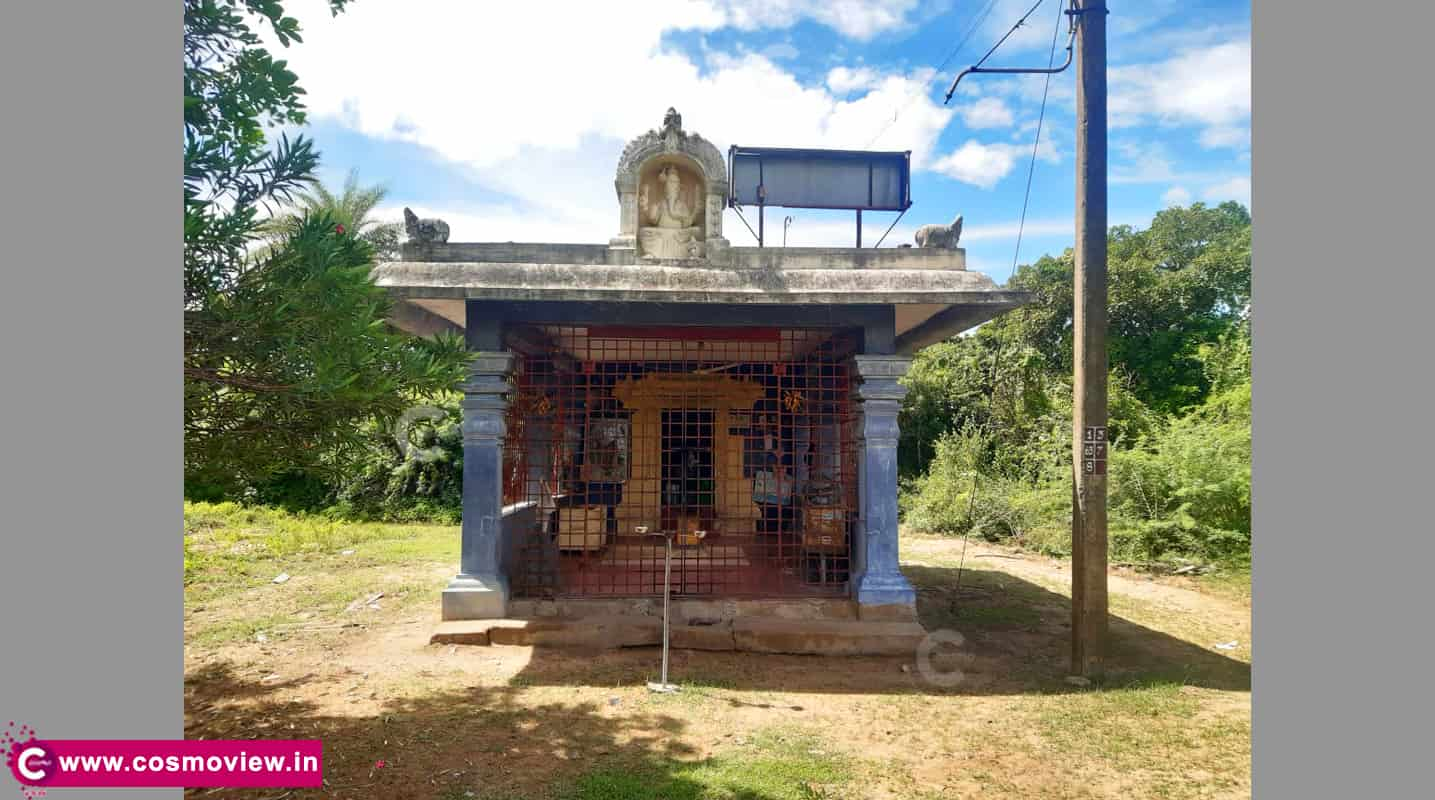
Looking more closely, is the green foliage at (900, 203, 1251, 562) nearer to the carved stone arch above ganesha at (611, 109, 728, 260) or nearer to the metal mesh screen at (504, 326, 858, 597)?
the metal mesh screen at (504, 326, 858, 597)

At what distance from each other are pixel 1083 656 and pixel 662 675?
3.45 meters

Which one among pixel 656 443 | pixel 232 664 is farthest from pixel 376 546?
pixel 232 664

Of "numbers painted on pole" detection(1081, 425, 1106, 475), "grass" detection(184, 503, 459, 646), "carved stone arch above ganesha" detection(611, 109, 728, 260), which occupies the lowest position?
"grass" detection(184, 503, 459, 646)

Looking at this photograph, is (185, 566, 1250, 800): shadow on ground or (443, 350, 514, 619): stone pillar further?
(443, 350, 514, 619): stone pillar

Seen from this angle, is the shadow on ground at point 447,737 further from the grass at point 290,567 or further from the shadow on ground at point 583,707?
the grass at point 290,567

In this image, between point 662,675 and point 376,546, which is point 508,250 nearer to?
point 662,675

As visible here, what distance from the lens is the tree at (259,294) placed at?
3396mm

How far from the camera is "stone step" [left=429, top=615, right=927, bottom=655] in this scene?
668 centimetres

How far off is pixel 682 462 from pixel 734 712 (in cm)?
530

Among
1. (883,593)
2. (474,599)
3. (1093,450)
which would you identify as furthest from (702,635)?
(1093,450)

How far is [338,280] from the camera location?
3561 millimetres

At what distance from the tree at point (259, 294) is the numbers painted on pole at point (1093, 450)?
502cm

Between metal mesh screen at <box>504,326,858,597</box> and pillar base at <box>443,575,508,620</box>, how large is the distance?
514 millimetres

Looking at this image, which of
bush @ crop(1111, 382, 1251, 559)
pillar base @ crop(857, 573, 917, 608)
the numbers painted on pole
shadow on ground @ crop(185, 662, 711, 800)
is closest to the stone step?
pillar base @ crop(857, 573, 917, 608)
